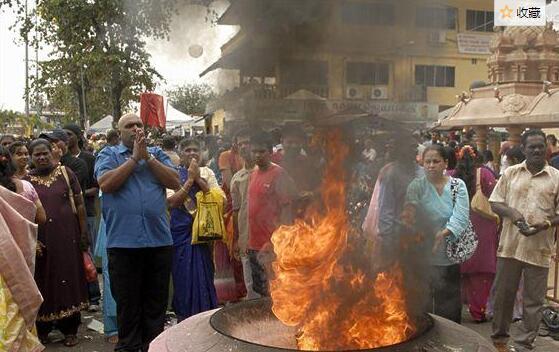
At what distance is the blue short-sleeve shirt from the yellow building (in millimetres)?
1212

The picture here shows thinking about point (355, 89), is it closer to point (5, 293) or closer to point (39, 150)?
point (5, 293)

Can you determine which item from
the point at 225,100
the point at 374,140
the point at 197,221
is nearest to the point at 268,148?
the point at 197,221

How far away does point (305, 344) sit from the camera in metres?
3.01

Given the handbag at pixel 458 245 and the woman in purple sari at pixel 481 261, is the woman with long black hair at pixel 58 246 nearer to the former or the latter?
the handbag at pixel 458 245

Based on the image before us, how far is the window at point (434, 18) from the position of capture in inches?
130

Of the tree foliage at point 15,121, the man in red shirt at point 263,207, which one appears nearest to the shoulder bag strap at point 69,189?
the man in red shirt at point 263,207

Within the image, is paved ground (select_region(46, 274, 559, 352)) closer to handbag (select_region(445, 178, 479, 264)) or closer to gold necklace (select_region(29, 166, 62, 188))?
handbag (select_region(445, 178, 479, 264))

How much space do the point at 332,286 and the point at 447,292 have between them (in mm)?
2166

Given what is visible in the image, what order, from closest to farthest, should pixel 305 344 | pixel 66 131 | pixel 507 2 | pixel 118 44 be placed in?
pixel 305 344 → pixel 118 44 → pixel 66 131 → pixel 507 2

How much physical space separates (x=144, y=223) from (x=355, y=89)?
6.33 feet

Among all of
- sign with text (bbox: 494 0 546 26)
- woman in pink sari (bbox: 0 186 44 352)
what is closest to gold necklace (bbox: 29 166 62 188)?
woman in pink sari (bbox: 0 186 44 352)

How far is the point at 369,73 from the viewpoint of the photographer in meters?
3.23

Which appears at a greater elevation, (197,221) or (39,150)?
(39,150)

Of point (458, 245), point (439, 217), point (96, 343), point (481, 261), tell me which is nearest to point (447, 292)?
point (458, 245)
